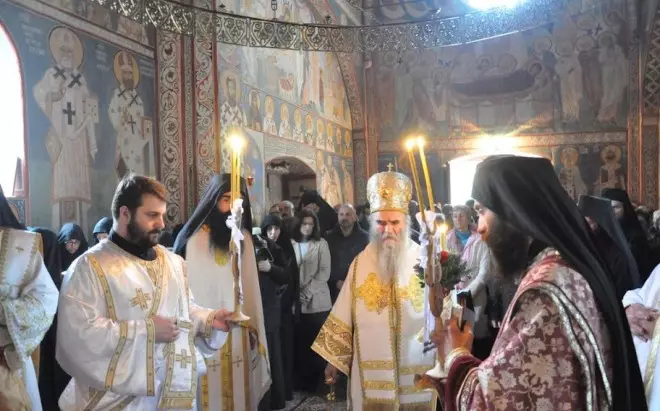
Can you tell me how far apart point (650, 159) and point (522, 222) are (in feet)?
48.4

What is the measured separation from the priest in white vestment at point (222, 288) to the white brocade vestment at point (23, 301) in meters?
1.25

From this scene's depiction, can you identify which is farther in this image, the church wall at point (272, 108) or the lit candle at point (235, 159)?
the church wall at point (272, 108)

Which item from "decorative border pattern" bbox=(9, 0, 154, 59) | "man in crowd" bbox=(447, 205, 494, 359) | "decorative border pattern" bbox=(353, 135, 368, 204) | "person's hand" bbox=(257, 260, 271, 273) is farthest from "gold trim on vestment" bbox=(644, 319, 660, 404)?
"decorative border pattern" bbox=(353, 135, 368, 204)

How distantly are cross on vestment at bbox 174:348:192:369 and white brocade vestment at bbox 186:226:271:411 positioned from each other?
1.46 meters

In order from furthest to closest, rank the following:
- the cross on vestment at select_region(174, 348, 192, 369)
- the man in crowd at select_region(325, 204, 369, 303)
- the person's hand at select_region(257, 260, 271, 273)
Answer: the man in crowd at select_region(325, 204, 369, 303), the person's hand at select_region(257, 260, 271, 273), the cross on vestment at select_region(174, 348, 192, 369)

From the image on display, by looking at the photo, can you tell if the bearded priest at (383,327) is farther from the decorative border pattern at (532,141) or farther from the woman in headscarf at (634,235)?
the decorative border pattern at (532,141)

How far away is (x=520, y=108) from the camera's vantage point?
15.5m

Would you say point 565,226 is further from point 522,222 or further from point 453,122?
point 453,122

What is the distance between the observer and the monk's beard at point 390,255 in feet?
11.6

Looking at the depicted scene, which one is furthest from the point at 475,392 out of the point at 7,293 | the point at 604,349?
the point at 7,293

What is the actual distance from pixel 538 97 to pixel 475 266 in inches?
444

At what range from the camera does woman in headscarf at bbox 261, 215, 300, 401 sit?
19.8 feet

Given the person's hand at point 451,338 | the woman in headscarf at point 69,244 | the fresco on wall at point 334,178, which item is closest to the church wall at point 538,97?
the fresco on wall at point 334,178

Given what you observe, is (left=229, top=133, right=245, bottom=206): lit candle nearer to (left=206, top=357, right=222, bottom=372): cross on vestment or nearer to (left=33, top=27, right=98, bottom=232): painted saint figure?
(left=206, top=357, right=222, bottom=372): cross on vestment
